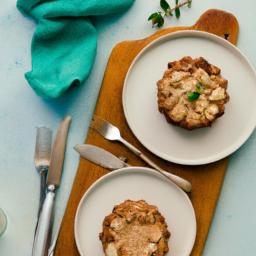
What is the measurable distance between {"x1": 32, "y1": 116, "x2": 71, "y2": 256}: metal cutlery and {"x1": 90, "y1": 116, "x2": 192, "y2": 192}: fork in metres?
0.13

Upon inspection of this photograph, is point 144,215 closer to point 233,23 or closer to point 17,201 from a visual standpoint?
point 17,201

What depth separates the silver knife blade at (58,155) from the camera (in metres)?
2.41

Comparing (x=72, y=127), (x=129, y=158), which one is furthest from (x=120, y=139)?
(x=72, y=127)

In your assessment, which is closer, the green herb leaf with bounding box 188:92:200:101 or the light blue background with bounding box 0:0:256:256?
the green herb leaf with bounding box 188:92:200:101

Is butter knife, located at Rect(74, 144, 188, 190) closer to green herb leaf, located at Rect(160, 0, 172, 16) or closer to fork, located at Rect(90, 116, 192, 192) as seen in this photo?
fork, located at Rect(90, 116, 192, 192)

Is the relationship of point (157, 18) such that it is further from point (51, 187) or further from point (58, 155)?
point (51, 187)

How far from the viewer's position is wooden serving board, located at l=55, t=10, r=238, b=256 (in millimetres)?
2377

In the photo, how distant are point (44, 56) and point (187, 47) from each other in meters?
0.57

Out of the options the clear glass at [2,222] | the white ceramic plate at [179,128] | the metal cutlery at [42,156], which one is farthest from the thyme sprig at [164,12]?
the clear glass at [2,222]

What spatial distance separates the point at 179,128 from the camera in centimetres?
239

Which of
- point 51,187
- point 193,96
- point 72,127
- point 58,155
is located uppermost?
point 193,96

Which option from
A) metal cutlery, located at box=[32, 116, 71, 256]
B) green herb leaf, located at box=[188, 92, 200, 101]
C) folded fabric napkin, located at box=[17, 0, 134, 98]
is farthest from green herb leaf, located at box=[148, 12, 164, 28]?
metal cutlery, located at box=[32, 116, 71, 256]

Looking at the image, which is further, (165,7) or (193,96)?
(165,7)

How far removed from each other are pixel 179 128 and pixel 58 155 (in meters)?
0.48
